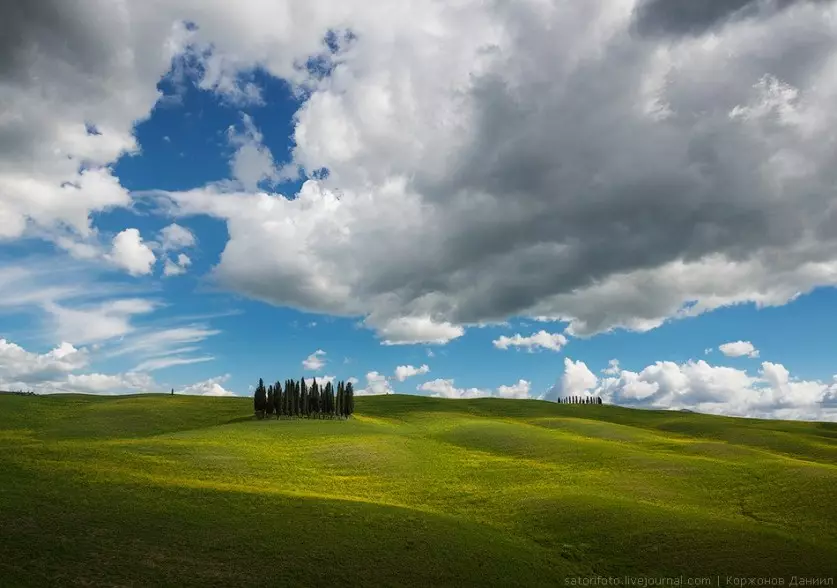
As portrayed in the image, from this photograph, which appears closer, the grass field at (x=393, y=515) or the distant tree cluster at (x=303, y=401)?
the grass field at (x=393, y=515)

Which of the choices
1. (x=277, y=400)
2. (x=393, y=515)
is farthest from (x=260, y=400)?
(x=393, y=515)

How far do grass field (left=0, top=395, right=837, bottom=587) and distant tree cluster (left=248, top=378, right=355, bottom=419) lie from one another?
42707 millimetres

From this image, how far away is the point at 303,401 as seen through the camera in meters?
121

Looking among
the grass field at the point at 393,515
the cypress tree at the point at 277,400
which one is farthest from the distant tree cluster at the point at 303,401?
the grass field at the point at 393,515

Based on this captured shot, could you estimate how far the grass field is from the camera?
97.0ft

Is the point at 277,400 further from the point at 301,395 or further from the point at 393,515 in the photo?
the point at 393,515

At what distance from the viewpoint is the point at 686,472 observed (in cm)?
5734

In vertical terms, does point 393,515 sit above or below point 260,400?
below

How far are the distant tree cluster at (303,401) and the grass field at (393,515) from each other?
42707 mm

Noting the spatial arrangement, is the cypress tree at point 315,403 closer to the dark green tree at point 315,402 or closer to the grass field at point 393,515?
the dark green tree at point 315,402

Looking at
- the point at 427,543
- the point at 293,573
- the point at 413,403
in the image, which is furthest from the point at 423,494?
the point at 413,403

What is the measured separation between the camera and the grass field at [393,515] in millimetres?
29578

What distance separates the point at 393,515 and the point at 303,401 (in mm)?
84702

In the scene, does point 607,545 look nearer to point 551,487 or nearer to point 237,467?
point 551,487
